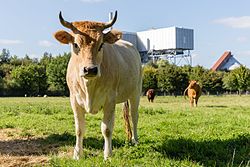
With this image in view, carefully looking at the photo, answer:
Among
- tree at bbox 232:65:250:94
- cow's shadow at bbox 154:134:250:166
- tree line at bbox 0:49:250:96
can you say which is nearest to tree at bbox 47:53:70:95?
tree line at bbox 0:49:250:96

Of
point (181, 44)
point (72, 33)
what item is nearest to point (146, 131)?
point (72, 33)

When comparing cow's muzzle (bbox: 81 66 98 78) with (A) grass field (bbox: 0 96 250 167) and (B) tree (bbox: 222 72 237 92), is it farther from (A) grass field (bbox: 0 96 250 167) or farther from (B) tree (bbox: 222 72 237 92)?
(B) tree (bbox: 222 72 237 92)

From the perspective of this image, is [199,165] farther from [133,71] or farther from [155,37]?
[155,37]

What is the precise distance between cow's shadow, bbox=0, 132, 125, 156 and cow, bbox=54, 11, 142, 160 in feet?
3.27

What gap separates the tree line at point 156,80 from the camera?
69.5 meters

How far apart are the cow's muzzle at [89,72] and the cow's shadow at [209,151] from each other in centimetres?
201

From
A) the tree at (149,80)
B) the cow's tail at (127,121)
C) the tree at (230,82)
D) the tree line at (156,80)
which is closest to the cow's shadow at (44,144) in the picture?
the cow's tail at (127,121)

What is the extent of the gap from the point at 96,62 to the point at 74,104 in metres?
1.17

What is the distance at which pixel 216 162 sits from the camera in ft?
22.4

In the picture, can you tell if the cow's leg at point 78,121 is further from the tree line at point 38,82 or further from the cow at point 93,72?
the tree line at point 38,82

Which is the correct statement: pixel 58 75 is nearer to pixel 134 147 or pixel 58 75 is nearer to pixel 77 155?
pixel 134 147

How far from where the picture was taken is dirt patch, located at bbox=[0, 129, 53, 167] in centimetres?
693

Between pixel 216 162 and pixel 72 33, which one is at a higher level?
pixel 72 33

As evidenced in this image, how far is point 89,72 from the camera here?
609cm
